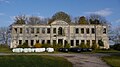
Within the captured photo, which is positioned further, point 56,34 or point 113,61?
point 56,34

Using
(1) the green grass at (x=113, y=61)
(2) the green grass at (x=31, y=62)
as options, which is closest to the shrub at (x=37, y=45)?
(1) the green grass at (x=113, y=61)

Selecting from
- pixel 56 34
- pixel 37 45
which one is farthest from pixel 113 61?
pixel 56 34

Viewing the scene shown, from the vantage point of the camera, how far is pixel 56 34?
83938mm

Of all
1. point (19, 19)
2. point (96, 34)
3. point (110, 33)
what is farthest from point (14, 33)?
point (110, 33)

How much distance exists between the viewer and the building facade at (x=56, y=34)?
276 feet

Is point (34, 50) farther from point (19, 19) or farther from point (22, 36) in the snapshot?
point (19, 19)

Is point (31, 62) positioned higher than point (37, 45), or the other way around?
point (37, 45)

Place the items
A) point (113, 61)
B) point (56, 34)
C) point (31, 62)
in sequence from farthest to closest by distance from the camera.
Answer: point (56, 34)
point (113, 61)
point (31, 62)

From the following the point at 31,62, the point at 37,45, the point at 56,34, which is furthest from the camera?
the point at 56,34

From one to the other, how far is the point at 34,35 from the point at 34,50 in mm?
20156

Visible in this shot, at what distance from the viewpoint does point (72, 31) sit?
3369 inches

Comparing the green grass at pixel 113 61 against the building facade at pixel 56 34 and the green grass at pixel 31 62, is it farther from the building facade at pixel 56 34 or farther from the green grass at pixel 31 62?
the building facade at pixel 56 34

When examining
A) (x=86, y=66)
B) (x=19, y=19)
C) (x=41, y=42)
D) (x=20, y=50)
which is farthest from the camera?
(x=19, y=19)

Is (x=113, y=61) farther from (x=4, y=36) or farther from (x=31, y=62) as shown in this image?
(x=4, y=36)
